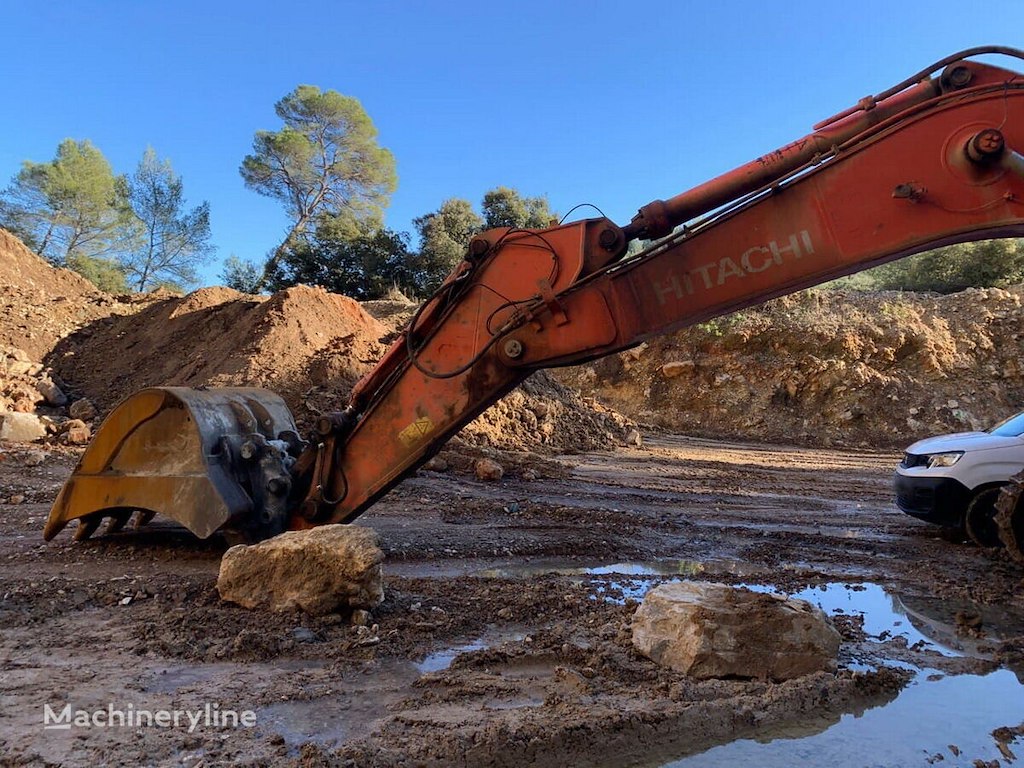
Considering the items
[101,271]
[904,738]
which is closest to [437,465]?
[904,738]

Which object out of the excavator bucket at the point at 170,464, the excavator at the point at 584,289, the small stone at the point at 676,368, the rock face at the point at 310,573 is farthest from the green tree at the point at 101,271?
the rock face at the point at 310,573

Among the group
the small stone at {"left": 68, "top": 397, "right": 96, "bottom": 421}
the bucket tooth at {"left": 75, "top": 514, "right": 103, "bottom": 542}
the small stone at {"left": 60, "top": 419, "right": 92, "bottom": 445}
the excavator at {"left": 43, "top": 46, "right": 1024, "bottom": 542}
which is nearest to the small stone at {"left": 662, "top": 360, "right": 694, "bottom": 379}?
the small stone at {"left": 68, "top": 397, "right": 96, "bottom": 421}

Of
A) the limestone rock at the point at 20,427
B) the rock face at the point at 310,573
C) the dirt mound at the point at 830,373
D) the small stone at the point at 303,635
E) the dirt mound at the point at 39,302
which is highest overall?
the dirt mound at the point at 39,302

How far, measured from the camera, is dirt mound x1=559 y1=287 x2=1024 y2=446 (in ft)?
66.6

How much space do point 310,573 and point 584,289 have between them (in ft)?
7.60

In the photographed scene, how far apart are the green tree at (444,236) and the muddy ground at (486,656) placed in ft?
75.9

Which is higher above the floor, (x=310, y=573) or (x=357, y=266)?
(x=357, y=266)

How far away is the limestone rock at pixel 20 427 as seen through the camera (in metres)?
10.1

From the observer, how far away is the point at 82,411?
463 inches

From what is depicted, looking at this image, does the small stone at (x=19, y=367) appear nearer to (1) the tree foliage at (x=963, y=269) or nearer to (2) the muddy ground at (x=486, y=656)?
(2) the muddy ground at (x=486, y=656)

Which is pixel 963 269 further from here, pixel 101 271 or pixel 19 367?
pixel 101 271

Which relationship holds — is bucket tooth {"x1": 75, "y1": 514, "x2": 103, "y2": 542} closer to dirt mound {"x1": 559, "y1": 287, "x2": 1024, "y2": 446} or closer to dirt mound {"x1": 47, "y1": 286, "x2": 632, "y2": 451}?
dirt mound {"x1": 47, "y1": 286, "x2": 632, "y2": 451}

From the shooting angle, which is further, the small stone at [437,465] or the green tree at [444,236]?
the green tree at [444,236]

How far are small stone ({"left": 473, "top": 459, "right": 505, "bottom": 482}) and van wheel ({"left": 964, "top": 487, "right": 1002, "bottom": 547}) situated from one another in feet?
18.8
